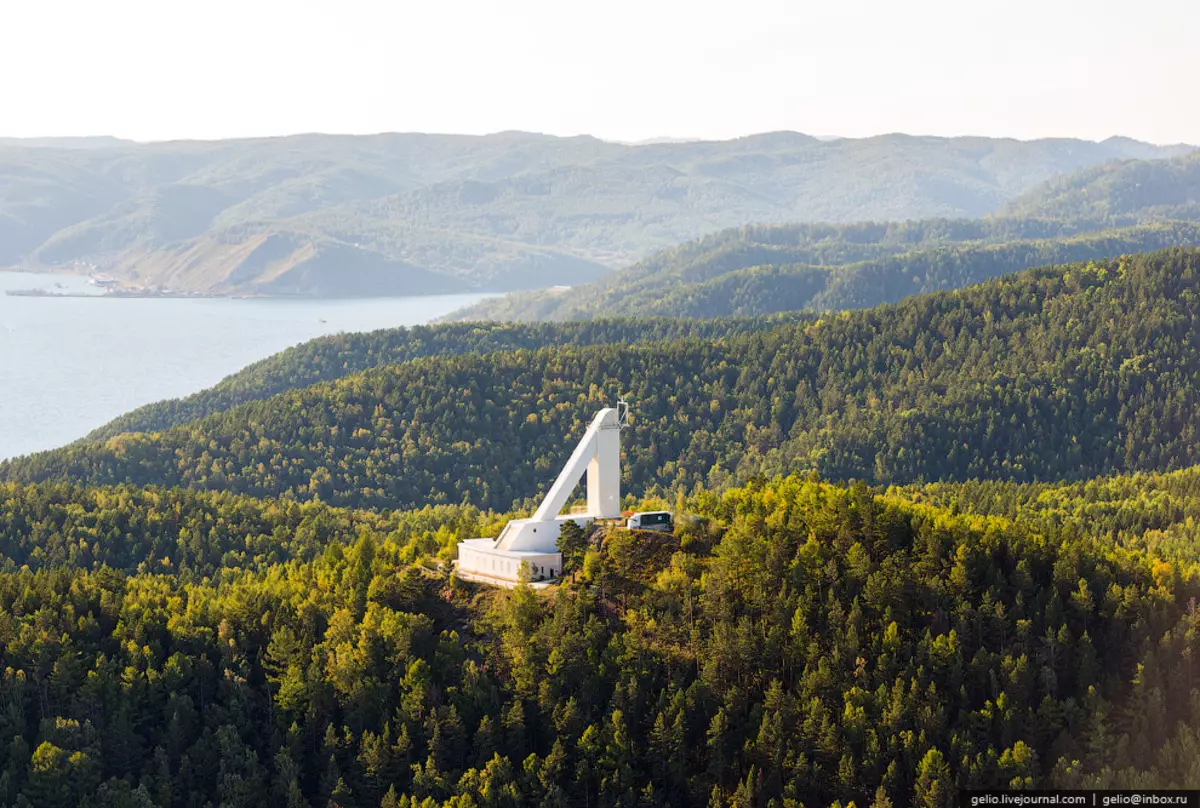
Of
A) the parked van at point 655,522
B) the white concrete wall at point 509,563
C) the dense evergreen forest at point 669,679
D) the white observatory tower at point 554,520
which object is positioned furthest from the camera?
the parked van at point 655,522

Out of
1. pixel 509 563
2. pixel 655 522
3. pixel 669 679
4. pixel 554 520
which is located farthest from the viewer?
pixel 655 522

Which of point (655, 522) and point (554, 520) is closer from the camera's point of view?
point (554, 520)

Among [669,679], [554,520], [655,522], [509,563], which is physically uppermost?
[554,520]

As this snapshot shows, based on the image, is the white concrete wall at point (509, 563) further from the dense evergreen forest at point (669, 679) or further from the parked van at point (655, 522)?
the parked van at point (655, 522)

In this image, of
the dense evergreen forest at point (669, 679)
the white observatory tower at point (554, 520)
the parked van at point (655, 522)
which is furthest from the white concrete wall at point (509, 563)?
the parked van at point (655, 522)

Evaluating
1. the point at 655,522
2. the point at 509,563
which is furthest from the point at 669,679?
the point at 509,563

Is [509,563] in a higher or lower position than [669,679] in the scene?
higher

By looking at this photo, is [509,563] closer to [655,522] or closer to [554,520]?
[554,520]

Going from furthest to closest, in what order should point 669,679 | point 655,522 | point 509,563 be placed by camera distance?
point 655,522 < point 509,563 < point 669,679
